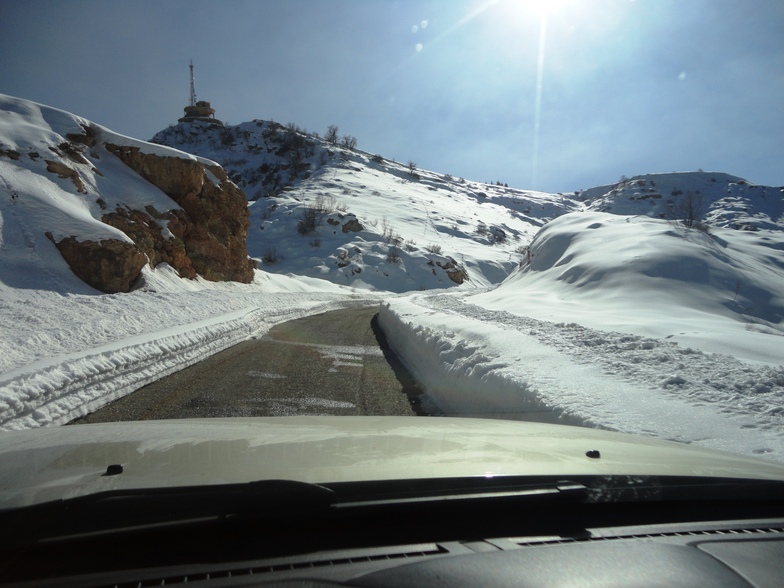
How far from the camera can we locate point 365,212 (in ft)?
253

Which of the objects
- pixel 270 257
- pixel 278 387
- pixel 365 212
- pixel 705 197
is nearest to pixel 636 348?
pixel 278 387

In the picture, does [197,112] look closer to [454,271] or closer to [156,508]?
[454,271]

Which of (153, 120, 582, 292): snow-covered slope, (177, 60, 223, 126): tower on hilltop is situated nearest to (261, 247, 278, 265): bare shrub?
(153, 120, 582, 292): snow-covered slope

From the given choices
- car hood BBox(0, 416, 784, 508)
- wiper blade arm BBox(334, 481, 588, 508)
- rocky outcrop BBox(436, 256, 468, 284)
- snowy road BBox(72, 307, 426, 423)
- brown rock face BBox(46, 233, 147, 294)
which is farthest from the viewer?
rocky outcrop BBox(436, 256, 468, 284)

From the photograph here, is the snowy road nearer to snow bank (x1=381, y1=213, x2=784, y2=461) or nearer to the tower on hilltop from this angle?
snow bank (x1=381, y1=213, x2=784, y2=461)

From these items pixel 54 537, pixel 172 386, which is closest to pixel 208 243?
pixel 172 386

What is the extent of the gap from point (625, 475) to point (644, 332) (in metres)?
8.77

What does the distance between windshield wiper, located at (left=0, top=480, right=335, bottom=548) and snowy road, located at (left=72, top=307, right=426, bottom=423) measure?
448 centimetres

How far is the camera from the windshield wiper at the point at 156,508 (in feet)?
6.05

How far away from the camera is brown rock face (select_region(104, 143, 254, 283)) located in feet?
84.2

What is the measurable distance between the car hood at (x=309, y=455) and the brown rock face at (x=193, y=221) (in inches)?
897

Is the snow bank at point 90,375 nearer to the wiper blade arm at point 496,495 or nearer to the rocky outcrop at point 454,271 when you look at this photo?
the wiper blade arm at point 496,495

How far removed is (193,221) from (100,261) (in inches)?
463

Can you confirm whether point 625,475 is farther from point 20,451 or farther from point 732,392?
point 732,392
